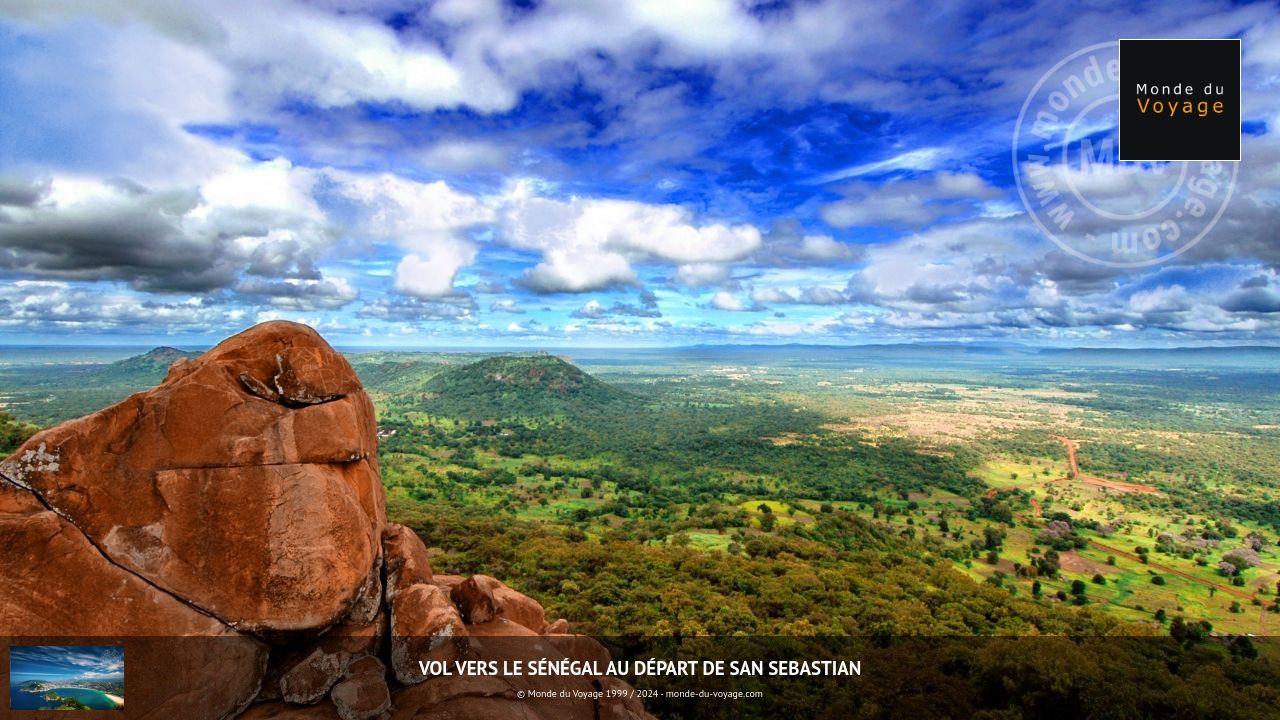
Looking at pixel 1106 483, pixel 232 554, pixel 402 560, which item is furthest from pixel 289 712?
pixel 1106 483

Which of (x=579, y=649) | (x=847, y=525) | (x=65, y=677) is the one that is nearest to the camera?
(x=65, y=677)

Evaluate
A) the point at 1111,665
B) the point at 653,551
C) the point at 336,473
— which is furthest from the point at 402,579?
the point at 653,551

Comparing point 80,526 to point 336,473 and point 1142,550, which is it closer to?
point 336,473

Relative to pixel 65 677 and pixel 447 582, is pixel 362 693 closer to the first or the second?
pixel 65 677

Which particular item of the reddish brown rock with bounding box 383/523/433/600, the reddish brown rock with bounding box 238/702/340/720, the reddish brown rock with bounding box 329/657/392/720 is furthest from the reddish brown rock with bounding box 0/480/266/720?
the reddish brown rock with bounding box 383/523/433/600

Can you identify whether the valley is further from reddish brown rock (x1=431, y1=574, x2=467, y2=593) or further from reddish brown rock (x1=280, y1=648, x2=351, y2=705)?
reddish brown rock (x1=280, y1=648, x2=351, y2=705)

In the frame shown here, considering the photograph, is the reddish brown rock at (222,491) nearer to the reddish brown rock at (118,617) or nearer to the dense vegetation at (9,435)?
the reddish brown rock at (118,617)
